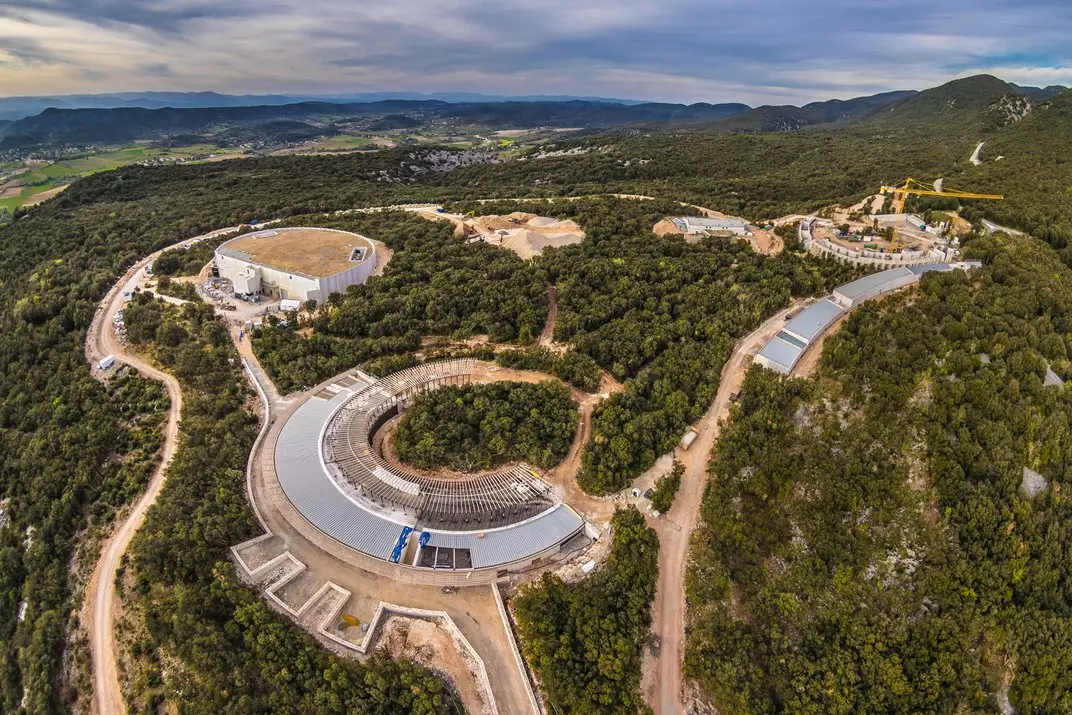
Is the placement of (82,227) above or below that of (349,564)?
above

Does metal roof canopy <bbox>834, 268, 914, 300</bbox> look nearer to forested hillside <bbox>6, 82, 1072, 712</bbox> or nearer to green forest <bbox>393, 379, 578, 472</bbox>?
forested hillside <bbox>6, 82, 1072, 712</bbox>

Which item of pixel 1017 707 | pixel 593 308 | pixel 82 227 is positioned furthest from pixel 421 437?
pixel 82 227

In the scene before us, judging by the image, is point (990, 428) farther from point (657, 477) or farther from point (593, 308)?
point (593, 308)

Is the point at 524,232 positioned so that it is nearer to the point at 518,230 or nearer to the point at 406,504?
the point at 518,230

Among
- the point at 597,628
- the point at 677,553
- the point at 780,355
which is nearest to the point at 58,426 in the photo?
the point at 597,628

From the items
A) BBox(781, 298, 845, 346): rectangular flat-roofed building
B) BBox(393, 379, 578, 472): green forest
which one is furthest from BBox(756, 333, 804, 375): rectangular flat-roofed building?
BBox(393, 379, 578, 472): green forest

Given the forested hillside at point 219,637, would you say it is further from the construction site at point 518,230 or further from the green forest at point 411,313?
the construction site at point 518,230
